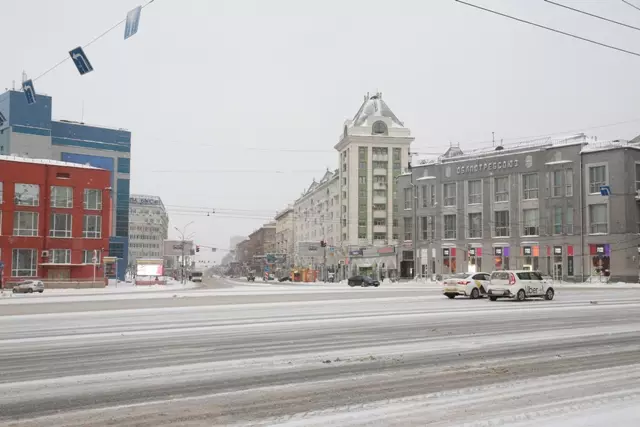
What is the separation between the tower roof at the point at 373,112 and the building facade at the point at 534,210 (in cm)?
3297

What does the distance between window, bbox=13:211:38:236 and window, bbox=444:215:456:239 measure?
165ft

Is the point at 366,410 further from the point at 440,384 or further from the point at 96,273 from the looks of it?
the point at 96,273

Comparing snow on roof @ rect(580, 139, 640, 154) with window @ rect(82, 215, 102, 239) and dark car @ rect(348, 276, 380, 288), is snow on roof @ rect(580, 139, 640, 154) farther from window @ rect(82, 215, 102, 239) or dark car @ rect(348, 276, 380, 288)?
window @ rect(82, 215, 102, 239)

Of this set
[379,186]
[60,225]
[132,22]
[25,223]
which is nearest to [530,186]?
[379,186]

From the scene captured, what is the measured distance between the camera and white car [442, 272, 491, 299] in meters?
36.1

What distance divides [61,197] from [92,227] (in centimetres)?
473

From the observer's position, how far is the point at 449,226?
271ft

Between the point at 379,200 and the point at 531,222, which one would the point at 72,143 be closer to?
the point at 379,200

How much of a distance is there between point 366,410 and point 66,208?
6721cm

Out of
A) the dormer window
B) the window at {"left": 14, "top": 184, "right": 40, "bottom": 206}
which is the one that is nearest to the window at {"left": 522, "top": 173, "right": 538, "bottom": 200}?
the dormer window

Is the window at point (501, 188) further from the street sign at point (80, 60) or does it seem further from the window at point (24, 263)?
the street sign at point (80, 60)

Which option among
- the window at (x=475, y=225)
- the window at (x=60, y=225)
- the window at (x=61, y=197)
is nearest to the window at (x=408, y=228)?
the window at (x=475, y=225)

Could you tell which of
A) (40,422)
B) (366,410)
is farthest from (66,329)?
(366,410)

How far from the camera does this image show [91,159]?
365 ft
